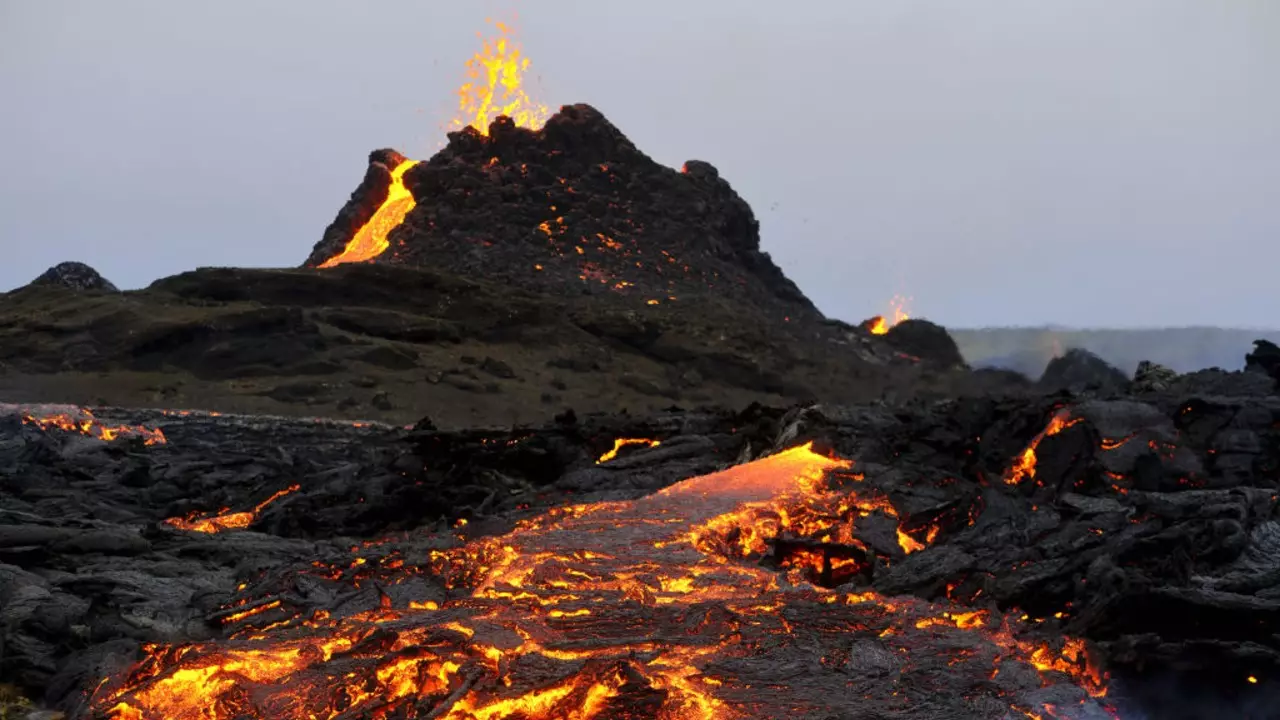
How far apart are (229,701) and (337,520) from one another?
7207mm

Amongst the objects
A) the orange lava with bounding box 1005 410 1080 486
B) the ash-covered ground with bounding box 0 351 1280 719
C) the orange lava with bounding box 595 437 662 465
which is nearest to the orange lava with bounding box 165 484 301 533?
the ash-covered ground with bounding box 0 351 1280 719

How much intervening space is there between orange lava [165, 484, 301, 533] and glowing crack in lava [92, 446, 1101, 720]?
15.6 feet

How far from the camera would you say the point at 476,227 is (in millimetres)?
61656

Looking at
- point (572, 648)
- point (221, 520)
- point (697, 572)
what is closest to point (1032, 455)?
point (697, 572)

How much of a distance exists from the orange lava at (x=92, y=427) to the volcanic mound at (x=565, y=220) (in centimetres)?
3351

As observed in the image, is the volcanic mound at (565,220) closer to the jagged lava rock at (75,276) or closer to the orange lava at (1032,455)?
the jagged lava rock at (75,276)

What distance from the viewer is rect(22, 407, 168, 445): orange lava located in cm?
1952

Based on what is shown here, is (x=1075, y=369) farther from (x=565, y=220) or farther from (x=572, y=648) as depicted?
(x=572, y=648)

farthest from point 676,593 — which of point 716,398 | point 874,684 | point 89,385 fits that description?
point 716,398

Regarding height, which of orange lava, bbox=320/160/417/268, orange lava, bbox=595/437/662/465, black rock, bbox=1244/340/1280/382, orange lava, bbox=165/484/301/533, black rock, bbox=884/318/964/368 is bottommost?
orange lava, bbox=165/484/301/533

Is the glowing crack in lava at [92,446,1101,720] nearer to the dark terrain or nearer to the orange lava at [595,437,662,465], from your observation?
the dark terrain

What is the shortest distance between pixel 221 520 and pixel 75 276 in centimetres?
4496

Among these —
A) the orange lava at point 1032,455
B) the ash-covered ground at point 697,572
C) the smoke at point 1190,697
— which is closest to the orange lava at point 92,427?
the ash-covered ground at point 697,572

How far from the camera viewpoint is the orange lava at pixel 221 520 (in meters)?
13.2
